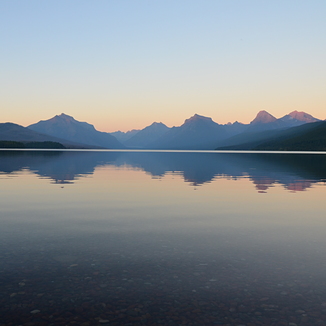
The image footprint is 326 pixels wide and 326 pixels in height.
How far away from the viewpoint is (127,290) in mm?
10812

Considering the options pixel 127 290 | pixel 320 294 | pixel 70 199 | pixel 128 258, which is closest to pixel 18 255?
pixel 128 258

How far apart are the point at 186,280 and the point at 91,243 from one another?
5872 millimetres

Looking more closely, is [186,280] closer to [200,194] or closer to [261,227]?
[261,227]

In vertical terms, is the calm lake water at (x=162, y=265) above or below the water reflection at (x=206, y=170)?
above

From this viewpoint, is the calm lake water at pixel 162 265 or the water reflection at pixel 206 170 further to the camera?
the water reflection at pixel 206 170

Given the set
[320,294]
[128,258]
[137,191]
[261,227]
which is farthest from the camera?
[137,191]

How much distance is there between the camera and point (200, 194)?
34000mm

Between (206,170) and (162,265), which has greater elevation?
(162,265)

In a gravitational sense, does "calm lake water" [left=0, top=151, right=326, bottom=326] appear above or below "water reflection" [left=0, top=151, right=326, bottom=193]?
above

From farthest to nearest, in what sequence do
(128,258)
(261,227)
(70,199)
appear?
(70,199)
(261,227)
(128,258)

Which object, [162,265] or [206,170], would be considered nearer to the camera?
[162,265]

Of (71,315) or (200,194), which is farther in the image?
(200,194)

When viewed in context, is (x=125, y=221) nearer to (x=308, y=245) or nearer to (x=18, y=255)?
(x=18, y=255)

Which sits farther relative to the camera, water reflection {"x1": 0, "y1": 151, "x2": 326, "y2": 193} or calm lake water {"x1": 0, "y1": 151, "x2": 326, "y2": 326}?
water reflection {"x1": 0, "y1": 151, "x2": 326, "y2": 193}
